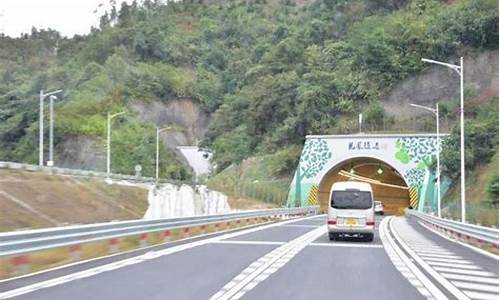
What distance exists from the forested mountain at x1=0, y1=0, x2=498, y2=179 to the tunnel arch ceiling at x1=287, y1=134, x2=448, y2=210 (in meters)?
9.04

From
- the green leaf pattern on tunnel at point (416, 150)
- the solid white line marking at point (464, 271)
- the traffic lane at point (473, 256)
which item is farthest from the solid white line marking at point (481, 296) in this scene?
the green leaf pattern on tunnel at point (416, 150)

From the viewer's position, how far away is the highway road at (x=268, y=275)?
12.3 m

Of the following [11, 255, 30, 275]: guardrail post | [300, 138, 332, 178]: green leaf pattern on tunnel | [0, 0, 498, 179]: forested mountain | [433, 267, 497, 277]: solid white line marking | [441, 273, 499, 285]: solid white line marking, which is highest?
[0, 0, 498, 179]: forested mountain

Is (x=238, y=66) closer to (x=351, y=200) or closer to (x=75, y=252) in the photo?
(x=351, y=200)

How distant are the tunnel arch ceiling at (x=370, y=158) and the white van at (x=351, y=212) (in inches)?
1657

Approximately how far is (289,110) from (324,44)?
17.1 m

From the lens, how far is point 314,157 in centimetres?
7888

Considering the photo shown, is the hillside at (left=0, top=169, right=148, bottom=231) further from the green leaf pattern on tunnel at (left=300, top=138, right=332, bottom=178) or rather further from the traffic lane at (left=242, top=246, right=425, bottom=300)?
the green leaf pattern on tunnel at (left=300, top=138, right=332, bottom=178)

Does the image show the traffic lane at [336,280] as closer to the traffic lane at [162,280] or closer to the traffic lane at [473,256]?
the traffic lane at [162,280]

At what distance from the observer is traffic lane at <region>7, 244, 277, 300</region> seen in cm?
1183

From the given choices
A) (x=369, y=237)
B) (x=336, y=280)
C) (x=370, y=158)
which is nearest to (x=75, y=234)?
(x=336, y=280)

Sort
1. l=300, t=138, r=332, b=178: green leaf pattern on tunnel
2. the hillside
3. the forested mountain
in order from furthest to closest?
1. the forested mountain
2. l=300, t=138, r=332, b=178: green leaf pattern on tunnel
3. the hillside

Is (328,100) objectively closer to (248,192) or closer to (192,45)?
(248,192)

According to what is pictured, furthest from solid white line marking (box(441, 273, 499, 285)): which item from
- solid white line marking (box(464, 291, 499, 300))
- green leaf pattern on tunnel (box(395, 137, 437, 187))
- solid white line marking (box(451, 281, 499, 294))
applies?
green leaf pattern on tunnel (box(395, 137, 437, 187))
